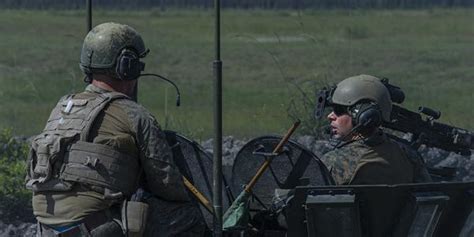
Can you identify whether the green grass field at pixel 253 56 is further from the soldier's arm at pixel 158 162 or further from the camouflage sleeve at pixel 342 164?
the soldier's arm at pixel 158 162

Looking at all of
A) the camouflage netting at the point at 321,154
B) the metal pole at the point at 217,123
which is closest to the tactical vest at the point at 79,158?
the metal pole at the point at 217,123

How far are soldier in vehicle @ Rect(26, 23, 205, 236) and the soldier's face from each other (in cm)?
90

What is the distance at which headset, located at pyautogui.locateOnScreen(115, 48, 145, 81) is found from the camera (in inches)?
215

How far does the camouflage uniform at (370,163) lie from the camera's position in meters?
6.03

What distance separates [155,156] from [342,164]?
3.36 ft

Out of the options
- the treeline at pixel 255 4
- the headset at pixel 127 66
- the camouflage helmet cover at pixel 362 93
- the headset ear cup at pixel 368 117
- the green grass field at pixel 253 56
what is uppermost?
the headset at pixel 127 66

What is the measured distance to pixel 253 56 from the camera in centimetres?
1817

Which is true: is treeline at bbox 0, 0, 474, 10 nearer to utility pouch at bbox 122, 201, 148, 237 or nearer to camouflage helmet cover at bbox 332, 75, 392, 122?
camouflage helmet cover at bbox 332, 75, 392, 122

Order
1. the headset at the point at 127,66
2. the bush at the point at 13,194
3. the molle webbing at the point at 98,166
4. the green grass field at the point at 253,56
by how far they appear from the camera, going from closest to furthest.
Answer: the molle webbing at the point at 98,166, the headset at the point at 127,66, the bush at the point at 13,194, the green grass field at the point at 253,56

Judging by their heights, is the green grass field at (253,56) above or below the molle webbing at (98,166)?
below

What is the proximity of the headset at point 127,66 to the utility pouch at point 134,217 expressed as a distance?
0.51 metres

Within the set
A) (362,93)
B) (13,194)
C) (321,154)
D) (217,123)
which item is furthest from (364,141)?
(13,194)

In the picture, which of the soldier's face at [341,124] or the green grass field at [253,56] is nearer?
the soldier's face at [341,124]

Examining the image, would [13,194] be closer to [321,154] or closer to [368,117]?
[321,154]
